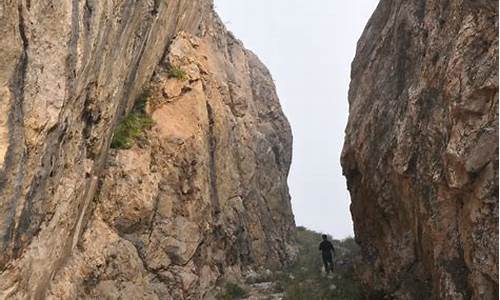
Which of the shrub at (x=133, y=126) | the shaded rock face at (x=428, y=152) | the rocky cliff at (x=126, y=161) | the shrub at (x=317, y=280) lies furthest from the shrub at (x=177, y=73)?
the shrub at (x=317, y=280)

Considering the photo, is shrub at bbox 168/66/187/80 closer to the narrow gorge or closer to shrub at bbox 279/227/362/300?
the narrow gorge

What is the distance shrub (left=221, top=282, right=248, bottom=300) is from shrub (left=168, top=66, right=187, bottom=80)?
6854mm

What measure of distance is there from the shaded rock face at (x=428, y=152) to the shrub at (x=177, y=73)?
225 inches

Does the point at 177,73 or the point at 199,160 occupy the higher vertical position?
the point at 177,73

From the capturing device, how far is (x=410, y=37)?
13266 mm

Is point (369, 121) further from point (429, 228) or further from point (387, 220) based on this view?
point (429, 228)

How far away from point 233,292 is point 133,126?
19.1 ft

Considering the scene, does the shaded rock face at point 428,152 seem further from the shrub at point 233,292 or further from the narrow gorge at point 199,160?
the shrub at point 233,292

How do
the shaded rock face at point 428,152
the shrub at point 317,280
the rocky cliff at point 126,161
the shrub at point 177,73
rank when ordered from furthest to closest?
the shrub at point 177,73 < the shrub at point 317,280 < the shaded rock face at point 428,152 < the rocky cliff at point 126,161

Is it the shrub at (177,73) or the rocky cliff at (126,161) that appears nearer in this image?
the rocky cliff at (126,161)

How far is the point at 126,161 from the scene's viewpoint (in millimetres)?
14219

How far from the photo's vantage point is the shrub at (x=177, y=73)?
17.4 metres

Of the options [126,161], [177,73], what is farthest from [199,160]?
[177,73]

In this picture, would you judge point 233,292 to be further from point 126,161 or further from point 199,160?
point 126,161
